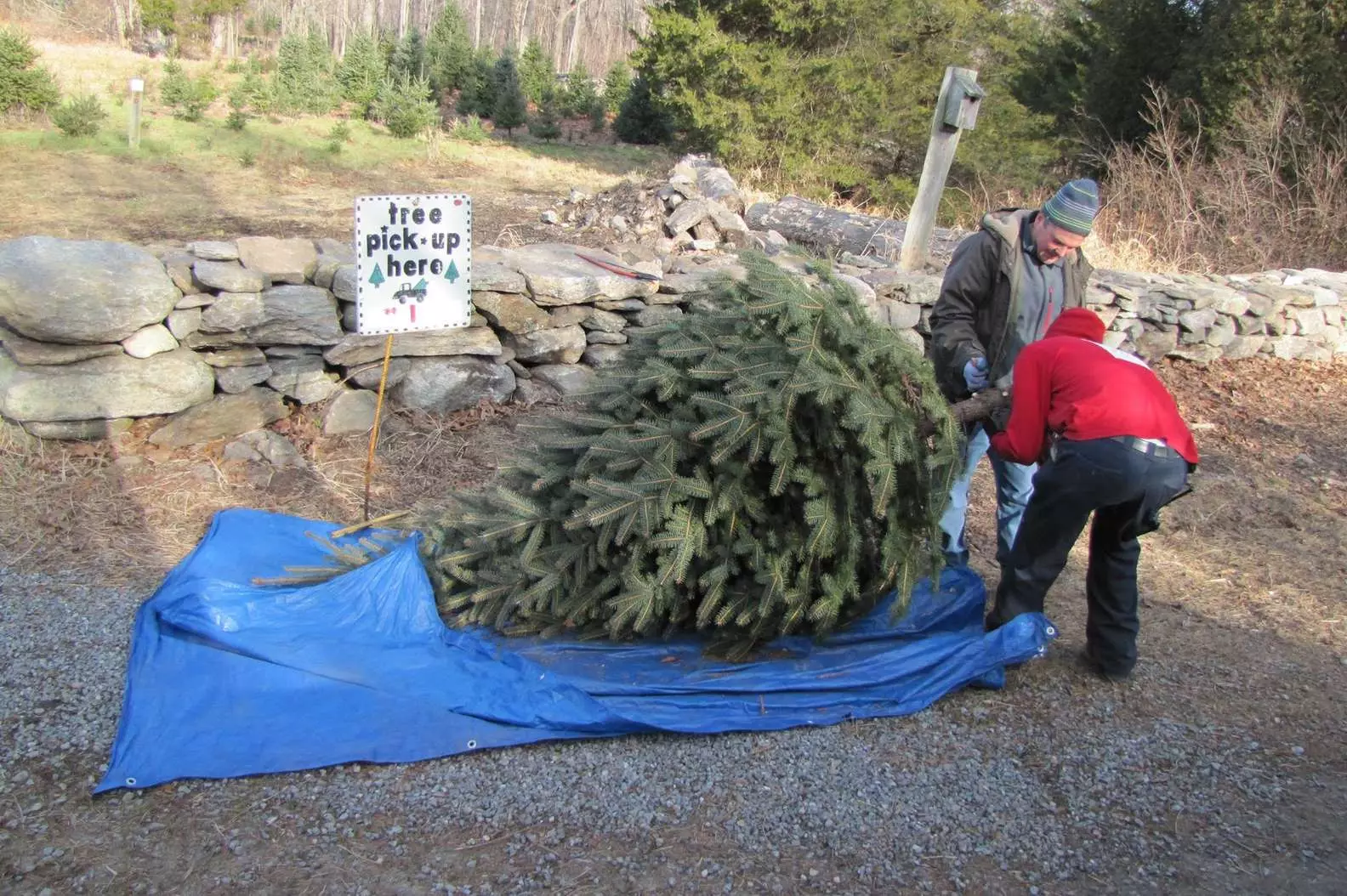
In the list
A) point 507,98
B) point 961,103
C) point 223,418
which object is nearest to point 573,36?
point 507,98

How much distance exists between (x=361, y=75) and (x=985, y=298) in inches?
655

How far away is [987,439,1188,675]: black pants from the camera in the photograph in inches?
134

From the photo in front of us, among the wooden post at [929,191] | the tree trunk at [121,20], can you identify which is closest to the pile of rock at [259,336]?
the wooden post at [929,191]

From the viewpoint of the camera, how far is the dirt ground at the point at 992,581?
2826 mm

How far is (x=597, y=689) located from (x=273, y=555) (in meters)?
1.63

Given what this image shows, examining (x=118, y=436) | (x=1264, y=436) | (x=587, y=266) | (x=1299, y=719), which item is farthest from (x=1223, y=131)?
(x=118, y=436)

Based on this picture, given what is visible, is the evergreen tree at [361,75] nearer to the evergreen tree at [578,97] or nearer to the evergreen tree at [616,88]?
the evergreen tree at [578,97]

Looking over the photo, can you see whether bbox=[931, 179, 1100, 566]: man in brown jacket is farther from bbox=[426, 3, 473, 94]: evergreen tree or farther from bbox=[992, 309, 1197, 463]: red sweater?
bbox=[426, 3, 473, 94]: evergreen tree

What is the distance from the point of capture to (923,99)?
1588 centimetres

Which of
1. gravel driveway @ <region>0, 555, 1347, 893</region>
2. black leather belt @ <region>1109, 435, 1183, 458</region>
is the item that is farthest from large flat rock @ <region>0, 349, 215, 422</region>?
black leather belt @ <region>1109, 435, 1183, 458</region>

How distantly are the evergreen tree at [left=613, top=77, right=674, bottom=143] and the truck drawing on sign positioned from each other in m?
15.7

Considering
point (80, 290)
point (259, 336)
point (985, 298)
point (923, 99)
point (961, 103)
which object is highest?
point (923, 99)

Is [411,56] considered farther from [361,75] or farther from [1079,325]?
[1079,325]

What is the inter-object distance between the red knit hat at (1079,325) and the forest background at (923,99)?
22.8 ft
